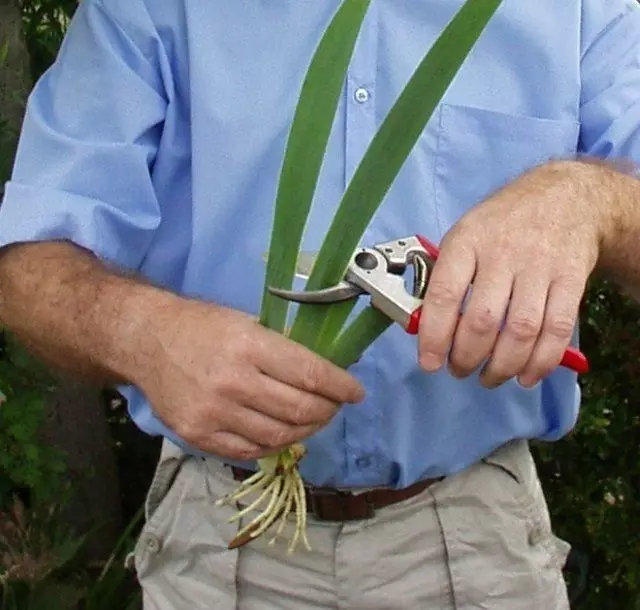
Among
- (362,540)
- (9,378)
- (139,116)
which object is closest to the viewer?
(139,116)

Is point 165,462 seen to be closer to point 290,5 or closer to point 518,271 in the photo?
point 290,5

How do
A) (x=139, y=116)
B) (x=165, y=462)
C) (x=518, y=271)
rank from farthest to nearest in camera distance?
(x=165, y=462) < (x=139, y=116) < (x=518, y=271)

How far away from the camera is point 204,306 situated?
1.04m

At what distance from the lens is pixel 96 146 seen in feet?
4.05

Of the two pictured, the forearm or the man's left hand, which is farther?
the forearm

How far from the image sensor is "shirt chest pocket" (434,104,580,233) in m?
1.30

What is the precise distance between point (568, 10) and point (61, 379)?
3.10ft

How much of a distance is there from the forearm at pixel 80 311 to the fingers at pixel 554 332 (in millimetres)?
326

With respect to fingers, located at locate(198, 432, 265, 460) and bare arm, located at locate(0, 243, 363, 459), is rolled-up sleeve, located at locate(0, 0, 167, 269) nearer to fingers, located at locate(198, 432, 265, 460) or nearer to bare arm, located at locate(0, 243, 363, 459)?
bare arm, located at locate(0, 243, 363, 459)

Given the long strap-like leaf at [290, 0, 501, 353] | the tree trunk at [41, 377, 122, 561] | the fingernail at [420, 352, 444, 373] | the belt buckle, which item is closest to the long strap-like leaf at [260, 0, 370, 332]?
the long strap-like leaf at [290, 0, 501, 353]

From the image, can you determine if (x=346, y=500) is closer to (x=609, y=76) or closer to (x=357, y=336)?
(x=357, y=336)

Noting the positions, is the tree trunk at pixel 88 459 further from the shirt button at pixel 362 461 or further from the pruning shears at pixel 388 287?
the pruning shears at pixel 388 287

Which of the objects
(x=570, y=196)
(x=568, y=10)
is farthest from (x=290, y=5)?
(x=570, y=196)

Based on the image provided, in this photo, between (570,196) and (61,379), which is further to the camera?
(61,379)
